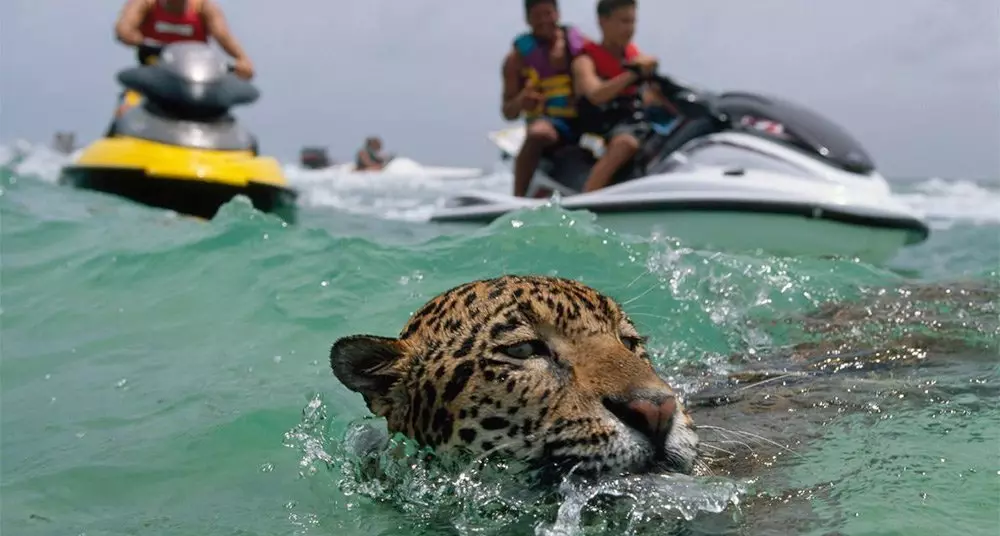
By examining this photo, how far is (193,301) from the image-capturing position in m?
7.88

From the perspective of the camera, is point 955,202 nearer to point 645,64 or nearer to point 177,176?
point 645,64

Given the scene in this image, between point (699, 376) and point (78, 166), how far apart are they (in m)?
11.9

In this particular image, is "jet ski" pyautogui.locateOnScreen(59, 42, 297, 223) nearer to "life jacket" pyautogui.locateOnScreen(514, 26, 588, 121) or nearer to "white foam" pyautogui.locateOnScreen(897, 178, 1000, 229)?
"life jacket" pyautogui.locateOnScreen(514, 26, 588, 121)

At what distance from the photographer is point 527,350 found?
3156mm

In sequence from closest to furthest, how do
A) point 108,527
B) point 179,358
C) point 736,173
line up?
point 108,527, point 179,358, point 736,173

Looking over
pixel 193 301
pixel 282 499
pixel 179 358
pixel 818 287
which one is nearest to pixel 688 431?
pixel 282 499

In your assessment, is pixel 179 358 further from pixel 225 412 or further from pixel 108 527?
pixel 108 527

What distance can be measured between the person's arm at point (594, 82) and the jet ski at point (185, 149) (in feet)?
15.6

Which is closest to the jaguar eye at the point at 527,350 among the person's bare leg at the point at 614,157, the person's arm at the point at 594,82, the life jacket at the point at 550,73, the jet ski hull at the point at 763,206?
the jet ski hull at the point at 763,206

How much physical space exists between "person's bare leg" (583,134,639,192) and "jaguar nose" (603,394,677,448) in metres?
9.66

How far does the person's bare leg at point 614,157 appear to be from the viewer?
12.3m

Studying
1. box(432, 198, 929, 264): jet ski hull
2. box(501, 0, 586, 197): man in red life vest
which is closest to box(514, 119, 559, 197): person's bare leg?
box(501, 0, 586, 197): man in red life vest

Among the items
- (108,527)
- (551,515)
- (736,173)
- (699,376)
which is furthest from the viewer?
(736,173)

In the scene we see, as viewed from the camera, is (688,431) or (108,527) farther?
(108,527)
